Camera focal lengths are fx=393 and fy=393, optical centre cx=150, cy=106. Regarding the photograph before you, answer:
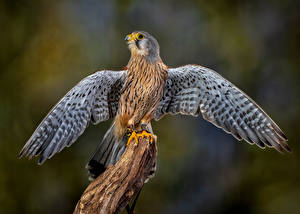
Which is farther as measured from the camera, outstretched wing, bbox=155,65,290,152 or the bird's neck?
the bird's neck

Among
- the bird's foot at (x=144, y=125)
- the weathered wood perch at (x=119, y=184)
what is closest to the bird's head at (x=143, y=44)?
the bird's foot at (x=144, y=125)

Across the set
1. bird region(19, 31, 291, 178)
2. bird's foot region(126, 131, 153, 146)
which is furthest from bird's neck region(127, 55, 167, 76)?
bird's foot region(126, 131, 153, 146)

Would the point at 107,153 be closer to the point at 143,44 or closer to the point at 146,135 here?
the point at 146,135

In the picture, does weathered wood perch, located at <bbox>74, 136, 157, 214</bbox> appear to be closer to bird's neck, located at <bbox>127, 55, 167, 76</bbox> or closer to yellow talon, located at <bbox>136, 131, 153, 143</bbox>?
yellow talon, located at <bbox>136, 131, 153, 143</bbox>

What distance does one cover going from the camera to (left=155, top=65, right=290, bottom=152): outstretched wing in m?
2.76

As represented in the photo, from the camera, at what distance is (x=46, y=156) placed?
2.60 meters

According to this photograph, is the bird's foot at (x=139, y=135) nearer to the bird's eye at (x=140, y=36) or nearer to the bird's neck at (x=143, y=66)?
the bird's neck at (x=143, y=66)

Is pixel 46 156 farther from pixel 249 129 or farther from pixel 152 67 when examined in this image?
pixel 249 129

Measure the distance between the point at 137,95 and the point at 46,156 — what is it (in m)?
0.77

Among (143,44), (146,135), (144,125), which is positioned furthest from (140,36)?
(146,135)

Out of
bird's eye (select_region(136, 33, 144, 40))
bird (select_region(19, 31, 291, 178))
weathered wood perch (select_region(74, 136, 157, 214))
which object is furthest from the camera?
bird's eye (select_region(136, 33, 144, 40))

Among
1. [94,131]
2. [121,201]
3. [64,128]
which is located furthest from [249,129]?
[94,131]

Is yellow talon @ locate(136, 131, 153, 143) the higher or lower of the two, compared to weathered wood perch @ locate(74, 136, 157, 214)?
higher

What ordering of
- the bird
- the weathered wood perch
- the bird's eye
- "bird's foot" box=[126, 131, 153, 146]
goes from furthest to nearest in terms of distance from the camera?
the bird's eye → the bird → "bird's foot" box=[126, 131, 153, 146] → the weathered wood perch
